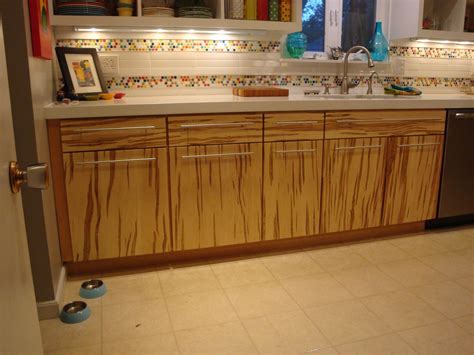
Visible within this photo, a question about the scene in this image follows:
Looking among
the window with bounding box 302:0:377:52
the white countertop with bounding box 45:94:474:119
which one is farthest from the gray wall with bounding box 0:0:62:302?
the window with bounding box 302:0:377:52

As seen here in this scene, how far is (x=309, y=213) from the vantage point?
2.58 metres

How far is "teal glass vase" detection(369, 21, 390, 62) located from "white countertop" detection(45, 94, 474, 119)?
68 cm

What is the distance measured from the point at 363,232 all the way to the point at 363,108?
31.6 inches

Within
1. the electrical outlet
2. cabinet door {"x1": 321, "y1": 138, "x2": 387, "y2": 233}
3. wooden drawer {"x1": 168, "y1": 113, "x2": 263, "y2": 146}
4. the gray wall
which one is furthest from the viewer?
the electrical outlet

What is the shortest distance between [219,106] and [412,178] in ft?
4.38

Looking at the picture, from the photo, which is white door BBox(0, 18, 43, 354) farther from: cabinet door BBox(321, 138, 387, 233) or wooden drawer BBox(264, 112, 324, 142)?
cabinet door BBox(321, 138, 387, 233)

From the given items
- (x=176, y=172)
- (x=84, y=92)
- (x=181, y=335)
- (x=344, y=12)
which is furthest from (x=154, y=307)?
(x=344, y=12)

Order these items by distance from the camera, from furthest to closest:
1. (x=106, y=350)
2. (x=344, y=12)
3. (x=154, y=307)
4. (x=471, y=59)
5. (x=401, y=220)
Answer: (x=471, y=59) → (x=344, y=12) → (x=401, y=220) → (x=154, y=307) → (x=106, y=350)

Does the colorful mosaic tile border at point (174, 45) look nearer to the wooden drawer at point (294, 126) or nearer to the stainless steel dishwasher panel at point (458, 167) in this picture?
the wooden drawer at point (294, 126)

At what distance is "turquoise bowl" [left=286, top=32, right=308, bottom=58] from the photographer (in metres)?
2.96

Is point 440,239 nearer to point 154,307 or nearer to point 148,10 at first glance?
point 154,307

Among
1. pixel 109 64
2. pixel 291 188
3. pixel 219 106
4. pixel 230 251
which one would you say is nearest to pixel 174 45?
pixel 109 64

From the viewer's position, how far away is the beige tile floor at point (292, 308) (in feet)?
5.72

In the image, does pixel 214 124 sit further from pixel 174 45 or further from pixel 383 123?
pixel 383 123
